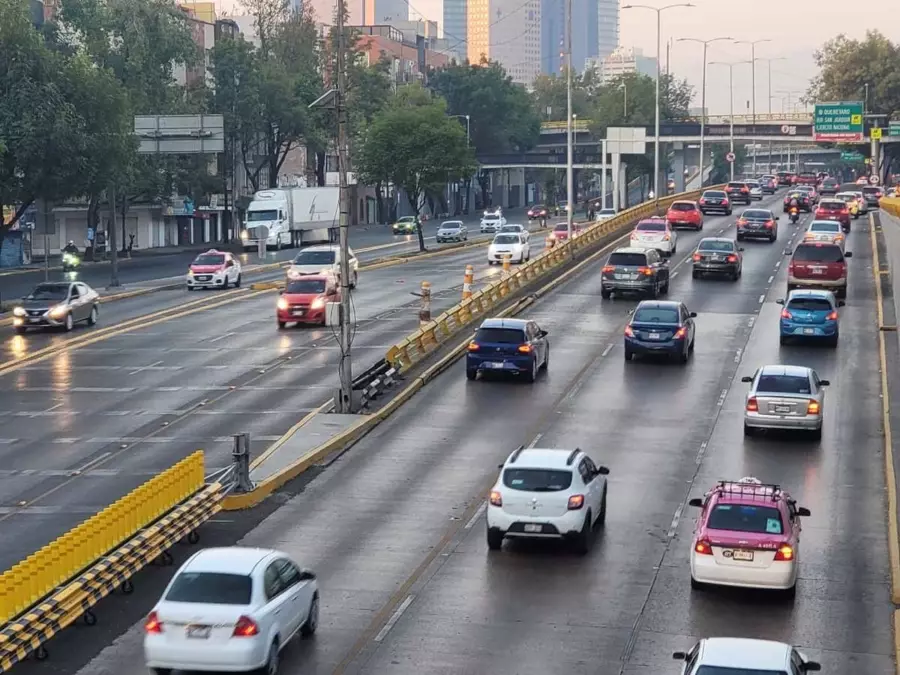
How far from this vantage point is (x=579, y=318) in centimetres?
5125

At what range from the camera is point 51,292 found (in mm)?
51344

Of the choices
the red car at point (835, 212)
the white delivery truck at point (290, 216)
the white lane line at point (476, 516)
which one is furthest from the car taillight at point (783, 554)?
the white delivery truck at point (290, 216)

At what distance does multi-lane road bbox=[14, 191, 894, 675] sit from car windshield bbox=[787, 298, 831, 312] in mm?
1196

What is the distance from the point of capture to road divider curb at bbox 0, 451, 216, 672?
1881 cm

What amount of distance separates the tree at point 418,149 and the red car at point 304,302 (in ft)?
145

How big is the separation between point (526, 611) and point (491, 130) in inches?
6451

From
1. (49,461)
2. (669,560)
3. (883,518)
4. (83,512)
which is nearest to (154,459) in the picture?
(49,461)

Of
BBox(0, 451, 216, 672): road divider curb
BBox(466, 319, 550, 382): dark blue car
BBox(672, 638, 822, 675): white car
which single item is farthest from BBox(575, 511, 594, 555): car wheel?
BBox(466, 319, 550, 382): dark blue car

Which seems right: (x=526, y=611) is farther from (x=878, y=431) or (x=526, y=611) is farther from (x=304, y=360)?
(x=304, y=360)

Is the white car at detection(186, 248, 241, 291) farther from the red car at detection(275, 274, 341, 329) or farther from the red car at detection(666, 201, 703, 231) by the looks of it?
the red car at detection(666, 201, 703, 231)

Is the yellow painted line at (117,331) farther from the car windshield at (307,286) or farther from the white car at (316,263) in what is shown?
the car windshield at (307,286)

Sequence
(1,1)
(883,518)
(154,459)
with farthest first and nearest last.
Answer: (1,1), (154,459), (883,518)

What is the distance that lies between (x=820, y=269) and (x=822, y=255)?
62cm

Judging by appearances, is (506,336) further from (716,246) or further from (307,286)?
(716,246)
